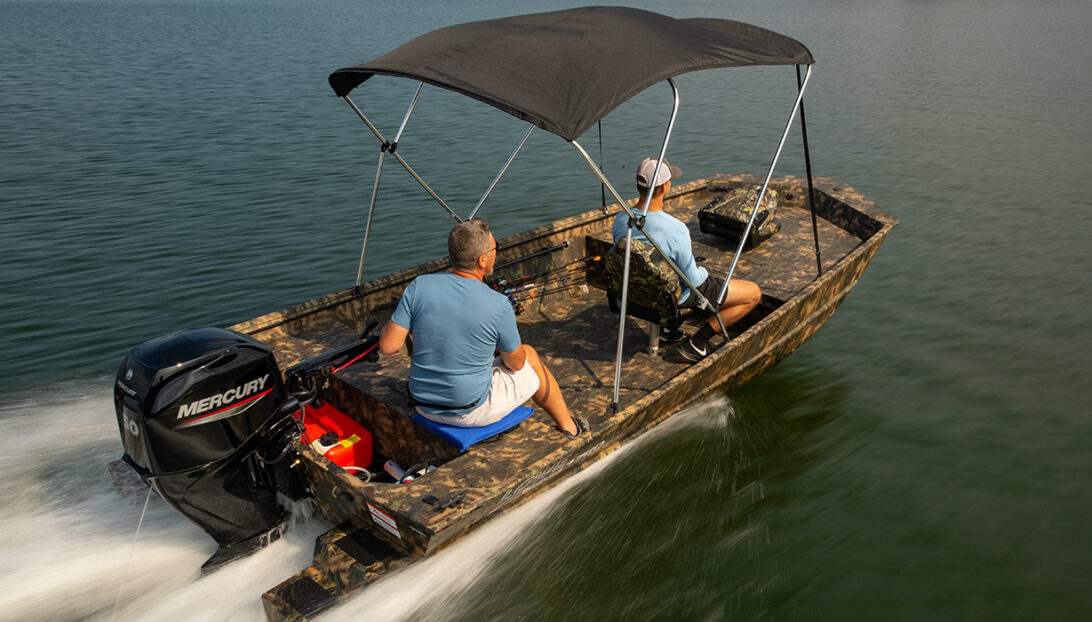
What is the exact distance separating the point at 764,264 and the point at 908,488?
2814 mm

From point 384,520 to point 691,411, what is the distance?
132 inches

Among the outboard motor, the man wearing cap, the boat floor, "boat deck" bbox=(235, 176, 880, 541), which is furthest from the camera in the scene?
the man wearing cap

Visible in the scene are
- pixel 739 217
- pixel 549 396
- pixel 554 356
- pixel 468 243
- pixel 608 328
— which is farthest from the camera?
pixel 739 217

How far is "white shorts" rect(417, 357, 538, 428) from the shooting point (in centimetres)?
479

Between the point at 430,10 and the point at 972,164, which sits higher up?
the point at 430,10

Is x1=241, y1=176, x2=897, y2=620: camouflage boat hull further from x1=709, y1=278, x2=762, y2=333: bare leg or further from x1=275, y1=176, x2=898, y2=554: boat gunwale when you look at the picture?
x1=709, y1=278, x2=762, y2=333: bare leg

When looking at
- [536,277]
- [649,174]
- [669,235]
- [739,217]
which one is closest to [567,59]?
[649,174]

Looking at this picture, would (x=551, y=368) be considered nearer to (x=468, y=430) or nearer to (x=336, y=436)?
(x=468, y=430)

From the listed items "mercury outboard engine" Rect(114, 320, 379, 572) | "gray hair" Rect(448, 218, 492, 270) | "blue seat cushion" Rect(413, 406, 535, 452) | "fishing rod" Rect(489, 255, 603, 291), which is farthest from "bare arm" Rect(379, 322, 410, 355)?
"fishing rod" Rect(489, 255, 603, 291)

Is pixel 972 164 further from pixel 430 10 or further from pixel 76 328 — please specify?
pixel 430 10

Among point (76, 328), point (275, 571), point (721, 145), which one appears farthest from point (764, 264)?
point (721, 145)

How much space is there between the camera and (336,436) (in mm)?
5270

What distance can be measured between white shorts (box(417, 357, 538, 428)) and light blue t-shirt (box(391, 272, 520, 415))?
5.2 inches

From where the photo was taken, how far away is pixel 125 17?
38.4 metres
